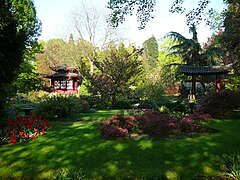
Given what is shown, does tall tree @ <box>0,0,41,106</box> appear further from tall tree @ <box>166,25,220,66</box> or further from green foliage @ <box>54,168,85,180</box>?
tall tree @ <box>166,25,220,66</box>

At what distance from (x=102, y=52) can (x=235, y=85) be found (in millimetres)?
24746

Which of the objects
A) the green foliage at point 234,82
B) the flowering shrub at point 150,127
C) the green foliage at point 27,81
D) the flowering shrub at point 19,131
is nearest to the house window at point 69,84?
the green foliage at point 27,81

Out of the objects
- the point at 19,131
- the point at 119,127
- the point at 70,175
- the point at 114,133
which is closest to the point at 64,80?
the point at 19,131

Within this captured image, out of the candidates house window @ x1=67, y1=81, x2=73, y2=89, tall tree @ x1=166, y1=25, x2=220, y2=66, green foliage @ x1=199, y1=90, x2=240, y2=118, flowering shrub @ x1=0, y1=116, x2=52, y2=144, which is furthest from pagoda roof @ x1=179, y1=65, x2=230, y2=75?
house window @ x1=67, y1=81, x2=73, y2=89

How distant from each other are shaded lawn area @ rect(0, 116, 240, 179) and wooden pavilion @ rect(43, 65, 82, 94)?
30.6 metres

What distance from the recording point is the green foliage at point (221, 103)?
1101cm

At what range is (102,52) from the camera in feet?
128

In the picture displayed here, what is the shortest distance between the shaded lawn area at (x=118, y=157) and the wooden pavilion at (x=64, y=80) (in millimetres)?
30598

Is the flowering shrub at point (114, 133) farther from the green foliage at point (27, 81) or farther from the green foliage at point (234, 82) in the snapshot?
the green foliage at point (234, 82)

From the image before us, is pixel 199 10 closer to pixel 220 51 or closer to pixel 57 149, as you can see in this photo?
pixel 57 149

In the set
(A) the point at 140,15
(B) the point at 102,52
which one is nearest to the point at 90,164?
(A) the point at 140,15

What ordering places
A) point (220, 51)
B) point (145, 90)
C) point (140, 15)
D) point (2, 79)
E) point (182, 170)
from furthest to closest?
point (220, 51)
point (145, 90)
point (2, 79)
point (140, 15)
point (182, 170)

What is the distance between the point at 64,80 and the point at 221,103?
99.1 feet

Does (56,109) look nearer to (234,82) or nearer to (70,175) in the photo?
(70,175)
